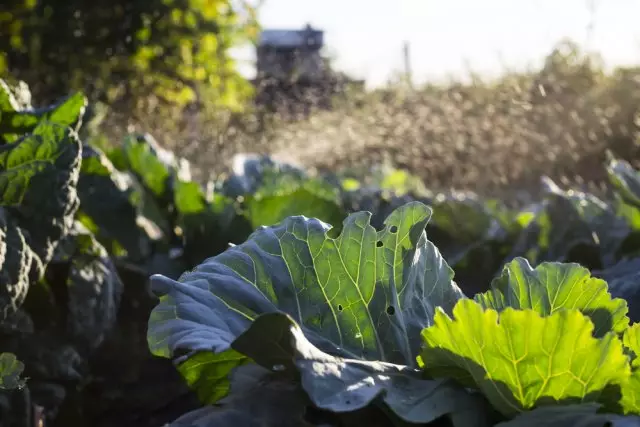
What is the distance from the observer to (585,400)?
96 centimetres

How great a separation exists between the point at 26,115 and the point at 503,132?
6.37 m

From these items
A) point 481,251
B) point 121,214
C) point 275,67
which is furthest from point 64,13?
point 275,67

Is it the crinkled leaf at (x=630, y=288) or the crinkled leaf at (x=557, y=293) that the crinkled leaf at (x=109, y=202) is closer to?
the crinkled leaf at (x=630, y=288)

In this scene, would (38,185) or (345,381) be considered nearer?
(345,381)

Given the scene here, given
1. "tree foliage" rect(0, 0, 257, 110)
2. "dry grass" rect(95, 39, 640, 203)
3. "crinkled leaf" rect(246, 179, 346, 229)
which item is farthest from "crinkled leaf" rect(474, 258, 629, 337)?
"tree foliage" rect(0, 0, 257, 110)

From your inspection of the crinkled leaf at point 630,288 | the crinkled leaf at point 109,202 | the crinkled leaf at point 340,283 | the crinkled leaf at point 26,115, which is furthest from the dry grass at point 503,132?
the crinkled leaf at point 340,283

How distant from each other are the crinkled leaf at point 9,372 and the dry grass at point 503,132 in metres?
5.71

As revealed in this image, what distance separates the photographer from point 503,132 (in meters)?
7.91

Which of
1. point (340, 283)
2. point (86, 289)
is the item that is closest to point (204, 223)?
point (86, 289)

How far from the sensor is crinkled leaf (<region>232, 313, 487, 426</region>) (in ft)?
3.11

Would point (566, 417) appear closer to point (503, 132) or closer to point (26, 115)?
point (26, 115)

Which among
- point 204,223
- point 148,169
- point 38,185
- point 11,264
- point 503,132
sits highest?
point 38,185

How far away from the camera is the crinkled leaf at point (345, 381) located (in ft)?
3.11

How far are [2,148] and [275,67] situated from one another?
1659 cm
